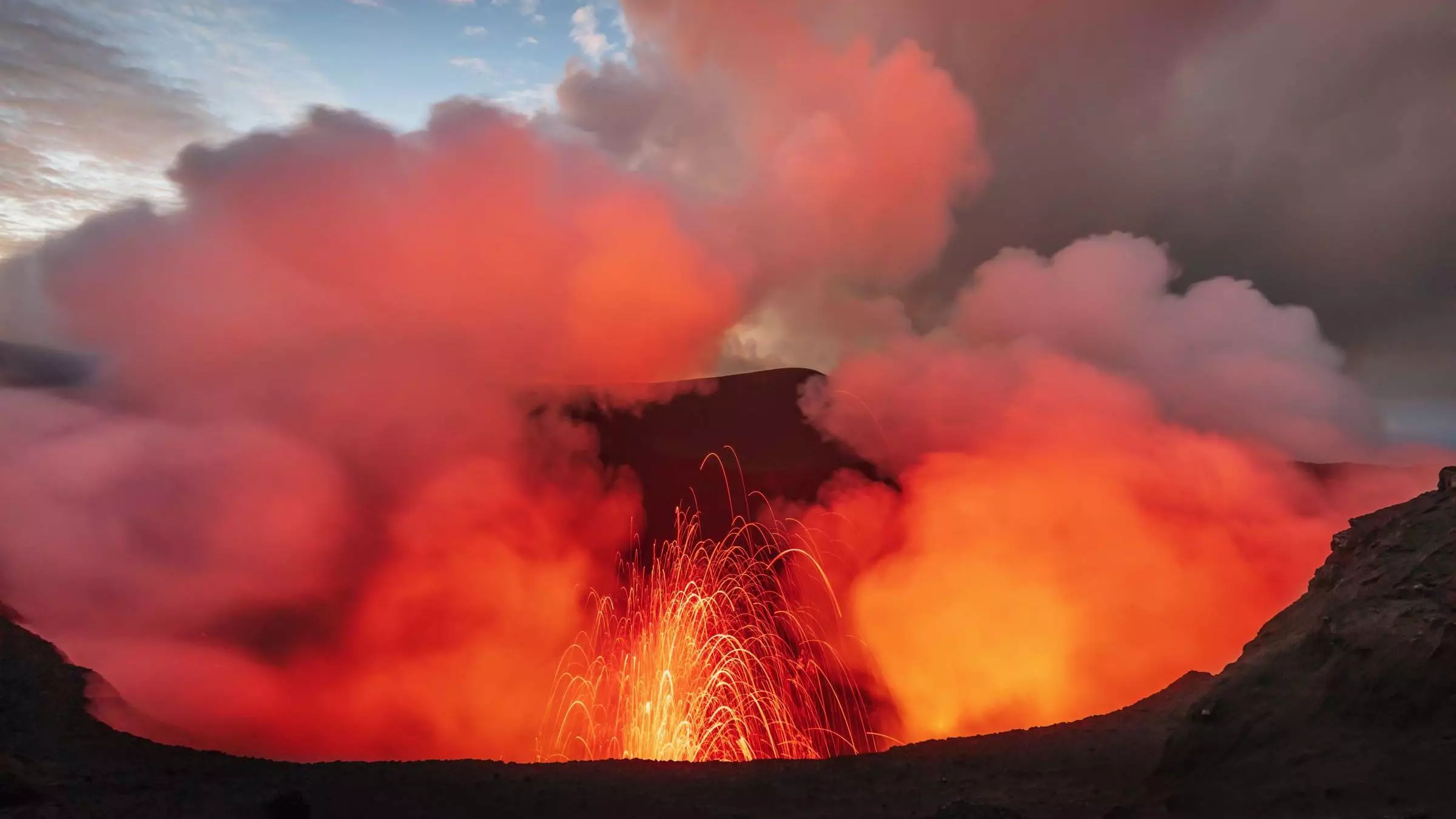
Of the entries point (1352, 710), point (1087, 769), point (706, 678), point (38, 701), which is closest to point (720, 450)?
point (706, 678)

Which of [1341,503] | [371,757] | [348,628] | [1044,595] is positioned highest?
[1341,503]

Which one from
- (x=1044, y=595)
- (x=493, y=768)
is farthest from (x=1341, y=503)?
(x=493, y=768)

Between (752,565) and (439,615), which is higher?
(752,565)

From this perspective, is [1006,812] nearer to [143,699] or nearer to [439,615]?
[143,699]

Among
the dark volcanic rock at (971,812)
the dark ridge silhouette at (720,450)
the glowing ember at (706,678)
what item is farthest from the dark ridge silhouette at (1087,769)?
the dark ridge silhouette at (720,450)

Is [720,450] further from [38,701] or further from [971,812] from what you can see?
[971,812]

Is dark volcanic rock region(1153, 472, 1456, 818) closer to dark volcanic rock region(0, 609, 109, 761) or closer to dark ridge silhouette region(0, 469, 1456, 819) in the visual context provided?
dark ridge silhouette region(0, 469, 1456, 819)

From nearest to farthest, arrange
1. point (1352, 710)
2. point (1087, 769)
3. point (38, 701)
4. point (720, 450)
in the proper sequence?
point (1352, 710) < point (1087, 769) < point (38, 701) < point (720, 450)
